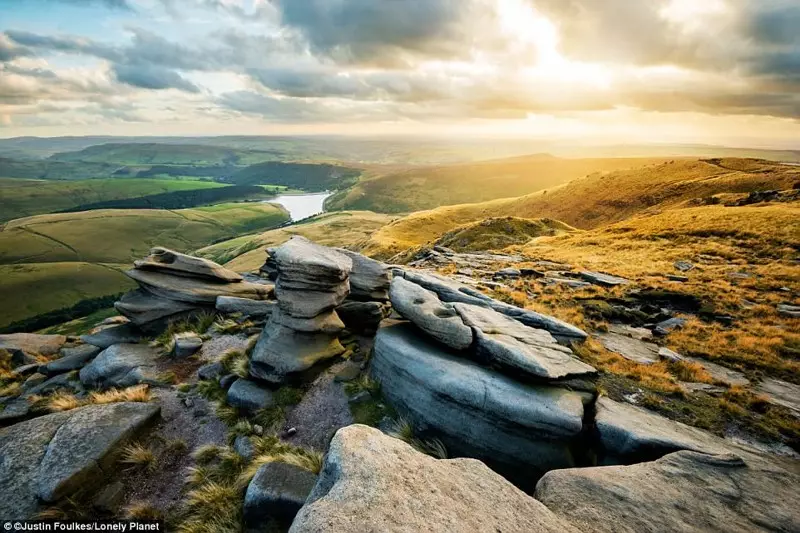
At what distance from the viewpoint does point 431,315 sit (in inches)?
654

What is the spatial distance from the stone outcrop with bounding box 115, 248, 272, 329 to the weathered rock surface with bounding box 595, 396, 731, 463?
952 inches

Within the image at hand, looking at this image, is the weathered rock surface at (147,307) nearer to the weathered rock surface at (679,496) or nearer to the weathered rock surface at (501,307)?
the weathered rock surface at (501,307)

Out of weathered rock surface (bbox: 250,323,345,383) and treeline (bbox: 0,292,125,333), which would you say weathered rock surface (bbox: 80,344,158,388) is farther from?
treeline (bbox: 0,292,125,333)

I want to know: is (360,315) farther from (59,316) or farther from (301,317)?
(59,316)

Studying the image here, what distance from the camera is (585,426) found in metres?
13.0

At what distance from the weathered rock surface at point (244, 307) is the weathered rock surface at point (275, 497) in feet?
50.7

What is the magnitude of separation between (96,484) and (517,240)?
77859 mm

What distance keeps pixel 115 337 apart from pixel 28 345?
35.6 feet

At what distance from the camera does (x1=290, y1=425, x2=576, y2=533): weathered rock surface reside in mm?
7168

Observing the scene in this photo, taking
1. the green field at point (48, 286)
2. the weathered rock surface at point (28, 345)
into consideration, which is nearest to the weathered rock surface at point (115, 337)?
the weathered rock surface at point (28, 345)

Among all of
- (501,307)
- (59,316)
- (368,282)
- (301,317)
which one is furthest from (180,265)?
(59,316)

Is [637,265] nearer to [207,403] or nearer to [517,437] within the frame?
[517,437]

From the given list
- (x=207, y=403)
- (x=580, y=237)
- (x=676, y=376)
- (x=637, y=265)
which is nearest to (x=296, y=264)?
(x=207, y=403)

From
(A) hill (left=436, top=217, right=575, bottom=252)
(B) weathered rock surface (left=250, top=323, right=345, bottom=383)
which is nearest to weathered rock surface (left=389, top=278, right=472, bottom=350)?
(B) weathered rock surface (left=250, top=323, right=345, bottom=383)
